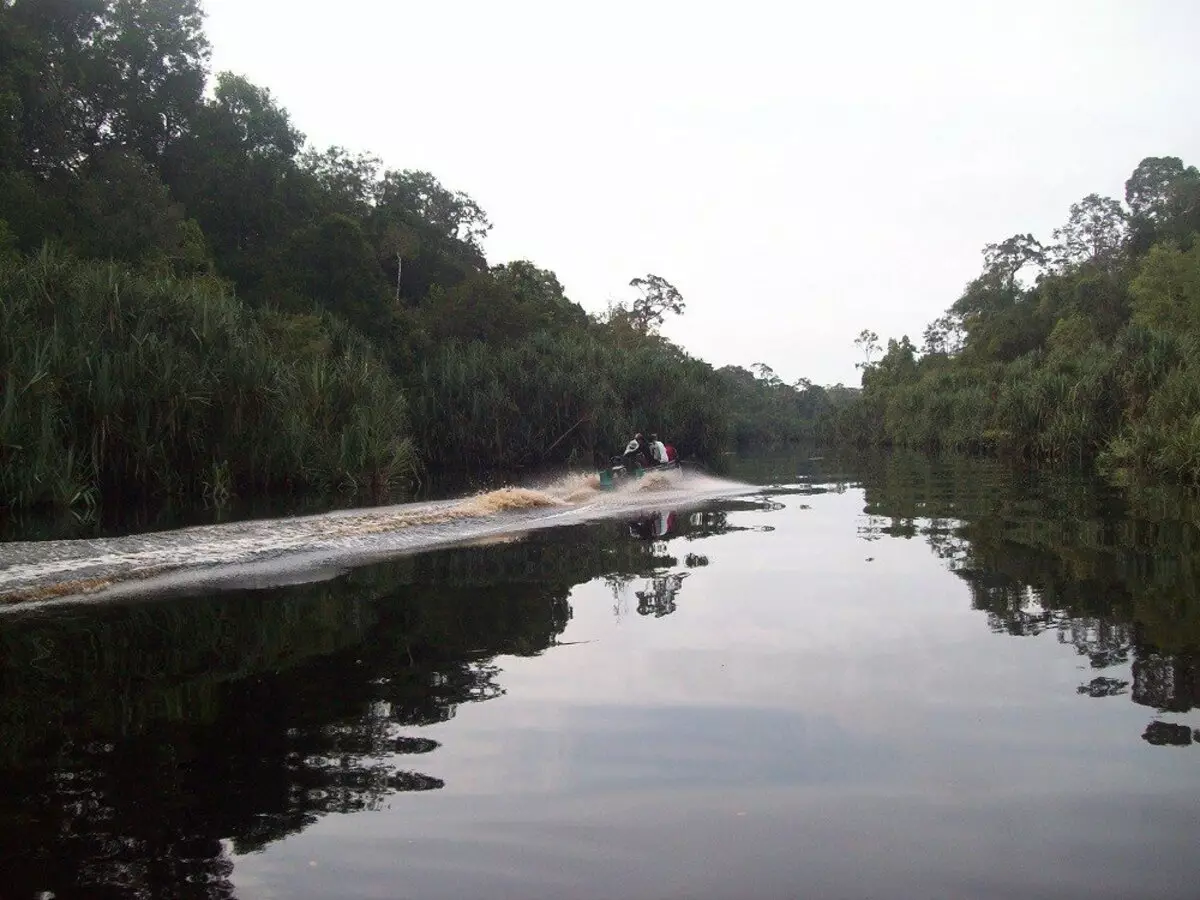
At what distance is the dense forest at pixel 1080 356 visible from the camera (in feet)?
72.4

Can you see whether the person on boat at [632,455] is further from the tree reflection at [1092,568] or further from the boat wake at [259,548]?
the boat wake at [259,548]

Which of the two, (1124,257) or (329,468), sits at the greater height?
(1124,257)

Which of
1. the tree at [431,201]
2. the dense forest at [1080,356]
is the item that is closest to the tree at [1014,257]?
the dense forest at [1080,356]

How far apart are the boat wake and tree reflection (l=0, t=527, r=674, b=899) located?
74 cm

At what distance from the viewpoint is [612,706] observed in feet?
15.1

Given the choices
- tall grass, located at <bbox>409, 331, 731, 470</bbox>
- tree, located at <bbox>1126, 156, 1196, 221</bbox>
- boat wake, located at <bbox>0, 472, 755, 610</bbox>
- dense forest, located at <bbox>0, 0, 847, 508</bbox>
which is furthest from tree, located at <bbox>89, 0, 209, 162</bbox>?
tree, located at <bbox>1126, 156, 1196, 221</bbox>

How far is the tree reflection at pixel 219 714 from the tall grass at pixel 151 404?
7771 mm

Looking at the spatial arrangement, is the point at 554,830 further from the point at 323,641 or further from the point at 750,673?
the point at 323,641

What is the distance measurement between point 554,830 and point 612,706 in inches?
54.7

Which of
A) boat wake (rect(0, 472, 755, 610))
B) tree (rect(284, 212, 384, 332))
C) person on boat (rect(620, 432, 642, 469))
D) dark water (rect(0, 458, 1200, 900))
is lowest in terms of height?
dark water (rect(0, 458, 1200, 900))

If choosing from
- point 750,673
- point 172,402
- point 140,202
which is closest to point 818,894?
point 750,673

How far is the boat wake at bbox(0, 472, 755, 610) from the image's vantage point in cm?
736

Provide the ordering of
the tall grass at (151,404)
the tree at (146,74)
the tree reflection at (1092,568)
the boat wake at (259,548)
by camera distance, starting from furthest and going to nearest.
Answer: the tree at (146,74)
the tall grass at (151,404)
the boat wake at (259,548)
the tree reflection at (1092,568)

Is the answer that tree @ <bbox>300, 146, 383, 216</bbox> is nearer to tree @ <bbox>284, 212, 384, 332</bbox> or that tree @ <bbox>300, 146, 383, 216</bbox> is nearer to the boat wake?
tree @ <bbox>284, 212, 384, 332</bbox>
